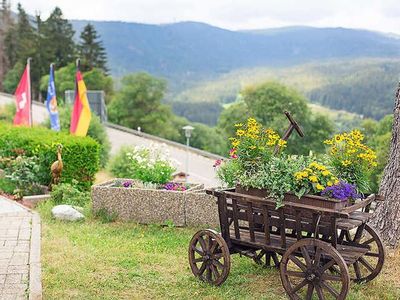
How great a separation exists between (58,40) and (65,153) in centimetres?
5032

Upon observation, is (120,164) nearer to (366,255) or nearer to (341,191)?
(366,255)

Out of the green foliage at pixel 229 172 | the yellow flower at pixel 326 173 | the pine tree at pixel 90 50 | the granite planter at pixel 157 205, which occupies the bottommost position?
the granite planter at pixel 157 205

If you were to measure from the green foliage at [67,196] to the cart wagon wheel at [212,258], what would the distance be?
4.47m

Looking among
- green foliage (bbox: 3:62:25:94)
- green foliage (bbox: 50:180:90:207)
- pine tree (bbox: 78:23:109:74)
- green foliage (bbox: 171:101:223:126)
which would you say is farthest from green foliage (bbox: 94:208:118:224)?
green foliage (bbox: 171:101:223:126)

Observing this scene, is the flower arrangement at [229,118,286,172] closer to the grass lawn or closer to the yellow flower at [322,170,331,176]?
the yellow flower at [322,170,331,176]

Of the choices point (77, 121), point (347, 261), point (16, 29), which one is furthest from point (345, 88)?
point (347, 261)

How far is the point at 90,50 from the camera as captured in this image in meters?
59.5

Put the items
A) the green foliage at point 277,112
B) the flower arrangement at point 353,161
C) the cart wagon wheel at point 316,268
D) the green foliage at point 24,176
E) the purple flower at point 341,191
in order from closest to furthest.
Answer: the cart wagon wheel at point 316,268
the purple flower at point 341,191
the flower arrangement at point 353,161
the green foliage at point 24,176
the green foliage at point 277,112

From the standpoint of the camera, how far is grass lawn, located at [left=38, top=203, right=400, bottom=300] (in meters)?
6.01

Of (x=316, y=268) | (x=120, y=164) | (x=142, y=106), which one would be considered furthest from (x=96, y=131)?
(x=142, y=106)

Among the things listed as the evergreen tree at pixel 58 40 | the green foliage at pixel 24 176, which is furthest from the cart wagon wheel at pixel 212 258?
the evergreen tree at pixel 58 40

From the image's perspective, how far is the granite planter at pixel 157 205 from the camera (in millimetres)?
8812

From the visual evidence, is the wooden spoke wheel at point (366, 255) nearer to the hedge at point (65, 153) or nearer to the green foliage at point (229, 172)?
the green foliage at point (229, 172)

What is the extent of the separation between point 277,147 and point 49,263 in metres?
3.06
